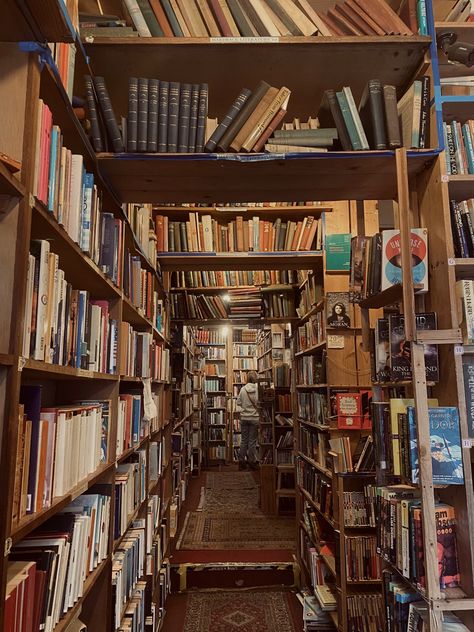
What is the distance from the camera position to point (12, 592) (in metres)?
0.87

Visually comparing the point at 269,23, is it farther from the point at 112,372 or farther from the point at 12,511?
the point at 12,511

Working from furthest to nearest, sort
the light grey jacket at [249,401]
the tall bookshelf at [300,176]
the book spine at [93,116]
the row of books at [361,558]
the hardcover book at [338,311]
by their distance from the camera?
the light grey jacket at [249,401], the hardcover book at [338,311], the row of books at [361,558], the book spine at [93,116], the tall bookshelf at [300,176]

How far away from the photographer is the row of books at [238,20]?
169 cm

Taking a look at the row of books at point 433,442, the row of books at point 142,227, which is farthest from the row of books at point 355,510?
the row of books at point 142,227

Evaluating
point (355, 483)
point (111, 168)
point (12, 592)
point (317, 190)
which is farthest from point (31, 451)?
point (355, 483)

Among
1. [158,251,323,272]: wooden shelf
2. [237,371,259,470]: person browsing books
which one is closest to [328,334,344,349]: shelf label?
[158,251,323,272]: wooden shelf

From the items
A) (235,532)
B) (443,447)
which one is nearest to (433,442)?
(443,447)

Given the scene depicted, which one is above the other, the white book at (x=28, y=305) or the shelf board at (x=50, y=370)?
the white book at (x=28, y=305)

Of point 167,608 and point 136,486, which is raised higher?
point 136,486

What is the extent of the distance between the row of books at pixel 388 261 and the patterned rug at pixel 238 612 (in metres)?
2.40

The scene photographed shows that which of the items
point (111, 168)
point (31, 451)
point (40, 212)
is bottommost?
point (31, 451)

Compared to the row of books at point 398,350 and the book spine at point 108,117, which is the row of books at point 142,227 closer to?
the book spine at point 108,117

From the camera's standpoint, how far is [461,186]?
66.2 inches

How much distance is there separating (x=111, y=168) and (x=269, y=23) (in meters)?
0.81
